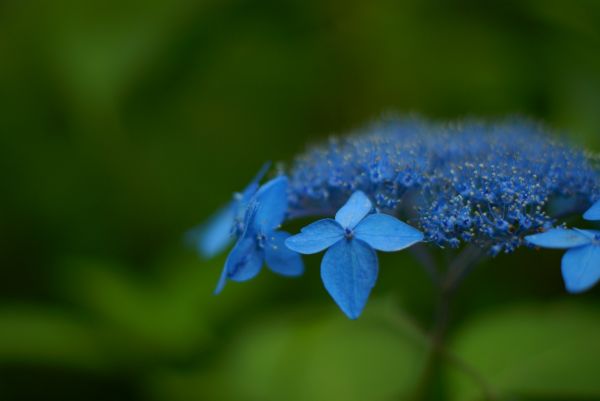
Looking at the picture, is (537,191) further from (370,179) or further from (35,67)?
(35,67)

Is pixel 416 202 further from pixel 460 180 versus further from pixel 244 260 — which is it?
pixel 244 260

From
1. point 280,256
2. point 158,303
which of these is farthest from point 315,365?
point 280,256

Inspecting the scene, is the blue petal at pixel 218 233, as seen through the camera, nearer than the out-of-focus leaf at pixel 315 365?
Yes

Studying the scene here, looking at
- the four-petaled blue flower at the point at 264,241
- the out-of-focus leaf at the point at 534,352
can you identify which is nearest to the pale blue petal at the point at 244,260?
the four-petaled blue flower at the point at 264,241

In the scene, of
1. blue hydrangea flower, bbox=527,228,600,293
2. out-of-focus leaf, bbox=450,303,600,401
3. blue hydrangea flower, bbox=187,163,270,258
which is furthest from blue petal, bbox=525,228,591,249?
out-of-focus leaf, bbox=450,303,600,401

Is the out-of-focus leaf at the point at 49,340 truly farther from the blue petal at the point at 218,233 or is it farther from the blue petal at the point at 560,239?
the blue petal at the point at 560,239

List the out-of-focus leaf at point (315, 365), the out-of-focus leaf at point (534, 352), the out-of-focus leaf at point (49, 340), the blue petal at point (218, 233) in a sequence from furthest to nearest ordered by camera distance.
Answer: the out-of-focus leaf at point (49, 340) → the out-of-focus leaf at point (315, 365) → the out-of-focus leaf at point (534, 352) → the blue petal at point (218, 233)

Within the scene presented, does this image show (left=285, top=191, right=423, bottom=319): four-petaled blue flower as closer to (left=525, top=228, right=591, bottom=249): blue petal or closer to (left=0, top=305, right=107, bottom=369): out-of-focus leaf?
(left=525, top=228, right=591, bottom=249): blue petal
